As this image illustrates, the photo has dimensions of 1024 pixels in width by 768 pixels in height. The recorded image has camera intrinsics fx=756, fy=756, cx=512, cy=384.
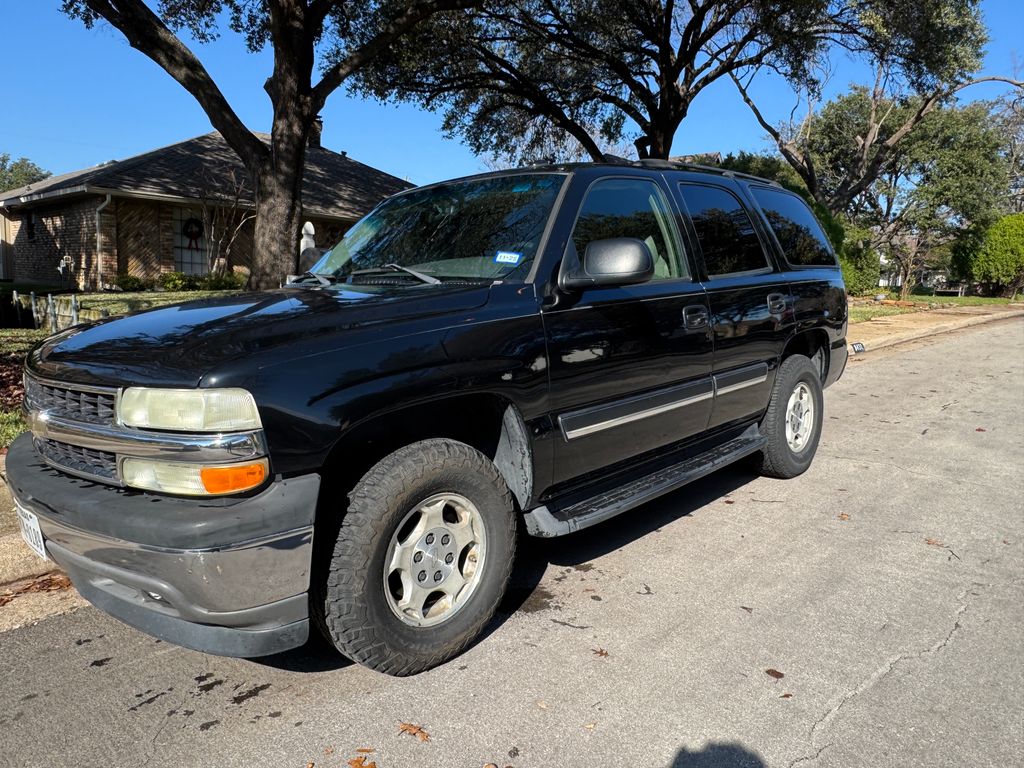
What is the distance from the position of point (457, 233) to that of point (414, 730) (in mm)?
2238

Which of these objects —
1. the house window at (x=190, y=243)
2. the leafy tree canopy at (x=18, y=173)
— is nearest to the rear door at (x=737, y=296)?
the house window at (x=190, y=243)

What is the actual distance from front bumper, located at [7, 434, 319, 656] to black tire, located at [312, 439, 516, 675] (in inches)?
5.9

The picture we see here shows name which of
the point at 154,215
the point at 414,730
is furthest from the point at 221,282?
the point at 414,730

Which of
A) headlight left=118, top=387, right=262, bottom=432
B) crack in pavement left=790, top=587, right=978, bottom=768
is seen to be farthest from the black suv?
crack in pavement left=790, top=587, right=978, bottom=768

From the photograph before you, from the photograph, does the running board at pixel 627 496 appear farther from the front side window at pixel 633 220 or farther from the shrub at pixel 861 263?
the shrub at pixel 861 263

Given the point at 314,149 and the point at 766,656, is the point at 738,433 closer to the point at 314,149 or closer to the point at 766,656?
the point at 766,656

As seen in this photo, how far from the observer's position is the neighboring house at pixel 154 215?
18281 mm

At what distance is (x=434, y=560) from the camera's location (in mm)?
2914

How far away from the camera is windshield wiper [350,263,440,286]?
134 inches

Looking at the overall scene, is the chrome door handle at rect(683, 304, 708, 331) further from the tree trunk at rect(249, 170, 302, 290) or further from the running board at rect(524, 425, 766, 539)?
the tree trunk at rect(249, 170, 302, 290)

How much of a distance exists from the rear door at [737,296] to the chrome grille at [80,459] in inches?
119

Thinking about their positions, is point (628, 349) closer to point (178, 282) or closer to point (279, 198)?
point (279, 198)

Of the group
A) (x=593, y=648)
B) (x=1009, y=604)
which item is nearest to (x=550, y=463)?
(x=593, y=648)

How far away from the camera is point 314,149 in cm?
2569
